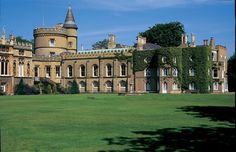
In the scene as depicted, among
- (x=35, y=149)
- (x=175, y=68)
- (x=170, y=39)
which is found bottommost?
(x=35, y=149)

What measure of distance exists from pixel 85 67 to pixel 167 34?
23934 mm

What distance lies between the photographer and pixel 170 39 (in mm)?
82000

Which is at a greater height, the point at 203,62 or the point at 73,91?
the point at 203,62

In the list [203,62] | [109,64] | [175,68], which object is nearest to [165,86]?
[175,68]

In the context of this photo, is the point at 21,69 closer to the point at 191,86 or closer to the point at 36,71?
the point at 36,71

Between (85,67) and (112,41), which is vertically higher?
(112,41)

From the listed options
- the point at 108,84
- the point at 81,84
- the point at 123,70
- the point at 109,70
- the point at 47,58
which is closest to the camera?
the point at 123,70

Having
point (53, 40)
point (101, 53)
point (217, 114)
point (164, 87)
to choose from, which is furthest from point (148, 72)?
point (217, 114)

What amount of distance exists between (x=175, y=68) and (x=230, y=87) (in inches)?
628

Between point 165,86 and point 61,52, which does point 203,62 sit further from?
point 61,52

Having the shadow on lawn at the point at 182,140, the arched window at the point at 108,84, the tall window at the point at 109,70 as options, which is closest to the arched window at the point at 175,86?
the arched window at the point at 108,84

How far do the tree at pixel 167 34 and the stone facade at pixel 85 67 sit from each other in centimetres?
1249

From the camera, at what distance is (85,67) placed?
220 feet

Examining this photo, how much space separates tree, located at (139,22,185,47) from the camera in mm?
82125
